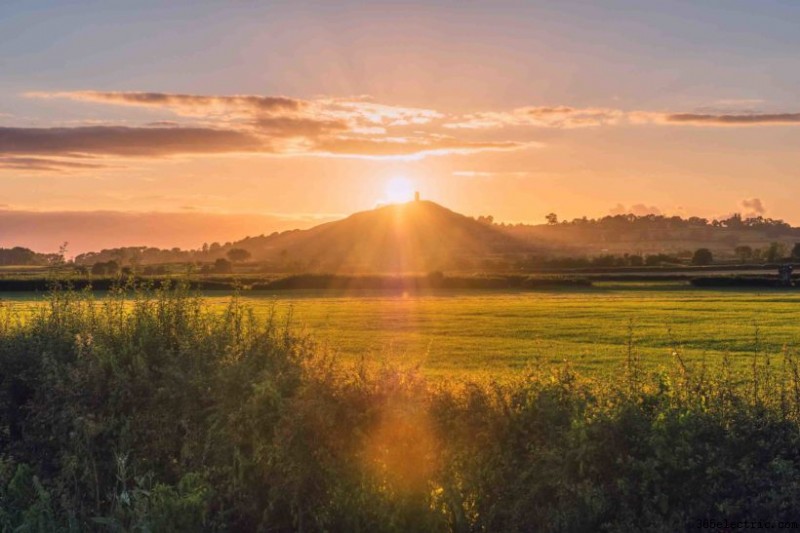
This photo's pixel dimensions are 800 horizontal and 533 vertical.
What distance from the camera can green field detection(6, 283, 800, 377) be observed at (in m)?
24.6

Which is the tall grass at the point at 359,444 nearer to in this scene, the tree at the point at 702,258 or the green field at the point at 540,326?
the green field at the point at 540,326

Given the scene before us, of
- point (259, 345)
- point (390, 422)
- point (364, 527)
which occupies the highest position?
point (259, 345)

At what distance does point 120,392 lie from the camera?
11242mm

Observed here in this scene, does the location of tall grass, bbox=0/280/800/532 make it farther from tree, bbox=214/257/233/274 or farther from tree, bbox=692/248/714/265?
tree, bbox=692/248/714/265

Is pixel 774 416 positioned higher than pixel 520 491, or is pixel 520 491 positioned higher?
pixel 774 416

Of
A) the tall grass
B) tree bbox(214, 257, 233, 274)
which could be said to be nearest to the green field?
the tall grass

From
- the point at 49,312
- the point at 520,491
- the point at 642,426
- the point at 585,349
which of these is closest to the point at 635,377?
the point at 642,426

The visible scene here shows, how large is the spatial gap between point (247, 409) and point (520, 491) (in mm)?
3610

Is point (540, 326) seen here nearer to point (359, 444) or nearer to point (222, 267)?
point (359, 444)

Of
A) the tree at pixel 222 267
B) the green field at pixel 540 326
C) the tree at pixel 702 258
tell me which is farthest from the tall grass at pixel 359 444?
the tree at pixel 702 258

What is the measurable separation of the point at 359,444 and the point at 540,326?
29921 mm

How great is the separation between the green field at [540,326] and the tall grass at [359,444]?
179 centimetres

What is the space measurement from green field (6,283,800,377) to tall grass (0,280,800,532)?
5.89 feet

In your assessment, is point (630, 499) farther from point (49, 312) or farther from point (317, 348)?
point (49, 312)
